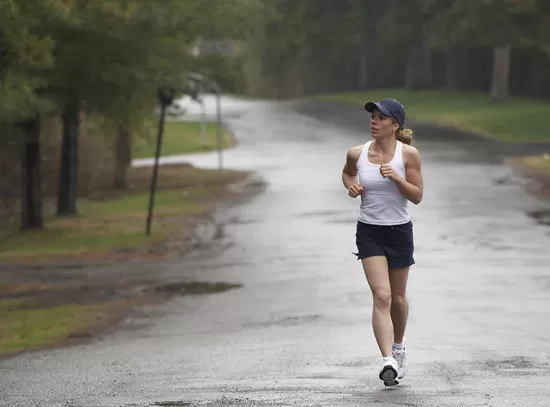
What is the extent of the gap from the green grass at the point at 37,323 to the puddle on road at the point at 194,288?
1.38m

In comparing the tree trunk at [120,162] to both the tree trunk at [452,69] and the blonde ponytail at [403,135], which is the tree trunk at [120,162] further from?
the tree trunk at [452,69]

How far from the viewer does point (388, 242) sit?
9.89 m

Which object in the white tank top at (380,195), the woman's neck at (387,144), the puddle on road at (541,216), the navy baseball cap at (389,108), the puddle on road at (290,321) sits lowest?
the puddle on road at (541,216)

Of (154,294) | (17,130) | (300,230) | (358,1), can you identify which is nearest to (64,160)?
(17,130)

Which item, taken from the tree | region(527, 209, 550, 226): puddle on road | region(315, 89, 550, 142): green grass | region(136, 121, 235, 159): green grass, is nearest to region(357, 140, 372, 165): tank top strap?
the tree

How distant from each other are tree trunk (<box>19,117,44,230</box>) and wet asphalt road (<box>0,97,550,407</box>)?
3606mm

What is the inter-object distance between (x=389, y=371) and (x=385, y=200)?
3.88ft

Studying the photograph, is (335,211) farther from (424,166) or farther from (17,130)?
(424,166)

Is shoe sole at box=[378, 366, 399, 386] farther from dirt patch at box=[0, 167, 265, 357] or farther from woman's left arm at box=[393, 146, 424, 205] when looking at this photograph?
dirt patch at box=[0, 167, 265, 357]

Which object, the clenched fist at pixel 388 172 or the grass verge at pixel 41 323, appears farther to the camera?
the grass verge at pixel 41 323

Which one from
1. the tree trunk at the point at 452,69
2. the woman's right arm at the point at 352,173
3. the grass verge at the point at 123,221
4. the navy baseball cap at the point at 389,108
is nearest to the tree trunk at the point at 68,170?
the grass verge at the point at 123,221

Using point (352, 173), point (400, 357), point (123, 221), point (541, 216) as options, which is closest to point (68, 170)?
point (123, 221)

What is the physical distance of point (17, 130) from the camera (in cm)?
2830

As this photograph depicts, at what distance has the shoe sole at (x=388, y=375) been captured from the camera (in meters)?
9.40
